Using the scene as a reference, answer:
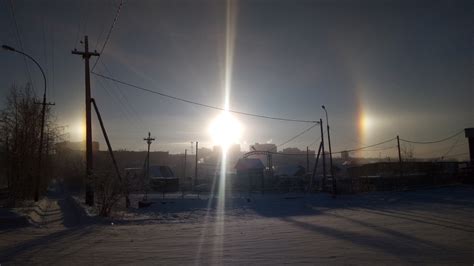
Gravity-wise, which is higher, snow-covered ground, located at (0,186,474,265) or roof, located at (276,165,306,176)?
roof, located at (276,165,306,176)

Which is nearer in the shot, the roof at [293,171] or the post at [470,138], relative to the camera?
the post at [470,138]

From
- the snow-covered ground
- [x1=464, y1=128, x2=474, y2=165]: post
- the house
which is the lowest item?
the snow-covered ground

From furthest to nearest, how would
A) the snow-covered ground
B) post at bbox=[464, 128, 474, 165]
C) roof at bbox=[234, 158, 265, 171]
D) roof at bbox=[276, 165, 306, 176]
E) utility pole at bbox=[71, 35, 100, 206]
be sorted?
roof at bbox=[276, 165, 306, 176] → roof at bbox=[234, 158, 265, 171] → post at bbox=[464, 128, 474, 165] → utility pole at bbox=[71, 35, 100, 206] → the snow-covered ground

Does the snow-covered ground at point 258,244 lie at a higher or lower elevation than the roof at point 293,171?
lower

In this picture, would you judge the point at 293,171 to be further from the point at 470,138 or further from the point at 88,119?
the point at 88,119

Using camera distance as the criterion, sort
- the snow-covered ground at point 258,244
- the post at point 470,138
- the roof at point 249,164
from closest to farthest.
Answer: the snow-covered ground at point 258,244
the post at point 470,138
the roof at point 249,164

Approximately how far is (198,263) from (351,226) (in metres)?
7.86

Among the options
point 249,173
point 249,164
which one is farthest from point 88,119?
point 249,164

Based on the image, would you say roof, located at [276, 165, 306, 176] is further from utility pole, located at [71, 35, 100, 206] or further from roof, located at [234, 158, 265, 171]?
utility pole, located at [71, 35, 100, 206]

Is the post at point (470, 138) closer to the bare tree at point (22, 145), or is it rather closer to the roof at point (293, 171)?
the roof at point (293, 171)

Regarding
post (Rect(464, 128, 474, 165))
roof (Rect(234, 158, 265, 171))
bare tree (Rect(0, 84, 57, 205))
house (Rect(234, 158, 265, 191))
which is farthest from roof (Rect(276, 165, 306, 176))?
bare tree (Rect(0, 84, 57, 205))

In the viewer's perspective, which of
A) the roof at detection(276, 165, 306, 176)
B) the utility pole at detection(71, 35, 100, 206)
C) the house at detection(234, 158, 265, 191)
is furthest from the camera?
the roof at detection(276, 165, 306, 176)

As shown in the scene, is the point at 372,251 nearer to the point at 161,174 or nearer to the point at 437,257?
the point at 437,257

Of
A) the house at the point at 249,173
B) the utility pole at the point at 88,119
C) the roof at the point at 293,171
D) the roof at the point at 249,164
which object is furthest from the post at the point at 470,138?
the utility pole at the point at 88,119
